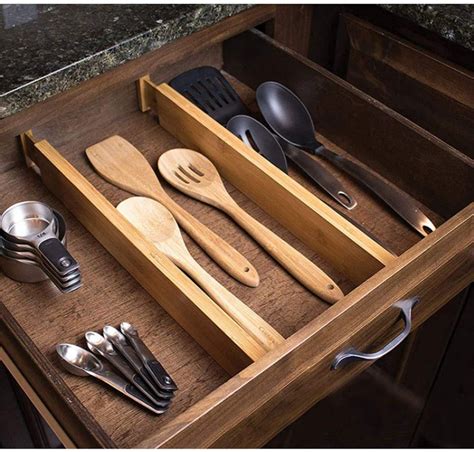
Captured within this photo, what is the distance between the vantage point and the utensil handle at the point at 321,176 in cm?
106

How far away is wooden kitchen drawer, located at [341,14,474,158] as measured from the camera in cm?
110

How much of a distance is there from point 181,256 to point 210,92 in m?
0.37

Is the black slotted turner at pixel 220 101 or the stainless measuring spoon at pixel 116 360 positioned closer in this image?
the stainless measuring spoon at pixel 116 360

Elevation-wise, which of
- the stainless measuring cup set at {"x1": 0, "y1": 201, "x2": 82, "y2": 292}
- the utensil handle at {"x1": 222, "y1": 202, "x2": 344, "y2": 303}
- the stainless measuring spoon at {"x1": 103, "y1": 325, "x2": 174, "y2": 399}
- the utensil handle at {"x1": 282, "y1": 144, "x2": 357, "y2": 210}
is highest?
the stainless measuring cup set at {"x1": 0, "y1": 201, "x2": 82, "y2": 292}

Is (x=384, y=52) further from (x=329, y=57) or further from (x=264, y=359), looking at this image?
(x=264, y=359)

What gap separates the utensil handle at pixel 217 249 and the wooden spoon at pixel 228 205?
4 centimetres

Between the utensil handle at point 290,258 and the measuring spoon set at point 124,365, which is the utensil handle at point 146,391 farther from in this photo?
the utensil handle at point 290,258

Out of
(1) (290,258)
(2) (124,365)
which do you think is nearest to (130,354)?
(2) (124,365)

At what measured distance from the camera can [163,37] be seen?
40.9 inches

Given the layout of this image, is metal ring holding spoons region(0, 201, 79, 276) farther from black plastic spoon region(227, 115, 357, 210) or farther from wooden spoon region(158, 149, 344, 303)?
black plastic spoon region(227, 115, 357, 210)

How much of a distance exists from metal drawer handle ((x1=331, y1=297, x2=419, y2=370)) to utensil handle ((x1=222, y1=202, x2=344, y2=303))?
0.25ft

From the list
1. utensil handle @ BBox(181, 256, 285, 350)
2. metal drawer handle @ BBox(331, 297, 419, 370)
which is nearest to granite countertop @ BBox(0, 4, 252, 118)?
utensil handle @ BBox(181, 256, 285, 350)

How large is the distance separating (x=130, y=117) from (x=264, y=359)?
582mm

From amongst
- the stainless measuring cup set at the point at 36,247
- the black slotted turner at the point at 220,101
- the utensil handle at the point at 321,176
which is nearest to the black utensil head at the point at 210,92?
the black slotted turner at the point at 220,101
